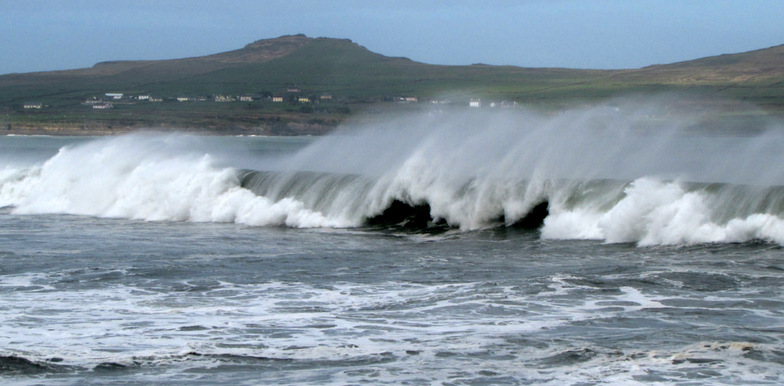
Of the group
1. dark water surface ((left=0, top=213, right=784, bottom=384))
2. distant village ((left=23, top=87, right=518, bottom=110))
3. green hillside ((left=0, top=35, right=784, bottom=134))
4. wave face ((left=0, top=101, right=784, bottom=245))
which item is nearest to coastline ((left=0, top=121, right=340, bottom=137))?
green hillside ((left=0, top=35, right=784, bottom=134))

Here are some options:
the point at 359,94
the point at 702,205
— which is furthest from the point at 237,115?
the point at 702,205

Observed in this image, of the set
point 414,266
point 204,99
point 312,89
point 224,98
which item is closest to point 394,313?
point 414,266

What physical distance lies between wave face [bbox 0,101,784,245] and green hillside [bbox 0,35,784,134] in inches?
2045

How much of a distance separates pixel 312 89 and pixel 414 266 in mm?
144806

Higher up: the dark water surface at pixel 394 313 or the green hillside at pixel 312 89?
the green hillside at pixel 312 89

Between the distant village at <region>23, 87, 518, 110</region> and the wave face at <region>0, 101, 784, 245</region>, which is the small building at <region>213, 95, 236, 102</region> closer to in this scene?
the distant village at <region>23, 87, 518, 110</region>

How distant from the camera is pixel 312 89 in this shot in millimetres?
161375

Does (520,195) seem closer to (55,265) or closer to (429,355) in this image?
(55,265)

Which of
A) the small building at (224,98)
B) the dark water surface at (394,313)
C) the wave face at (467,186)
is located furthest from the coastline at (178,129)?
the dark water surface at (394,313)

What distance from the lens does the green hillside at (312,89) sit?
109438mm

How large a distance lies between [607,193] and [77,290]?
13.1m

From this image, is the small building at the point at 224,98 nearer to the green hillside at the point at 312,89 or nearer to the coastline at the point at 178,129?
the green hillside at the point at 312,89

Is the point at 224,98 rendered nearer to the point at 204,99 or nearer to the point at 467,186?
the point at 204,99

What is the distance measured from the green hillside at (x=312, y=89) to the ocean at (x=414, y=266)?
5715 centimetres
